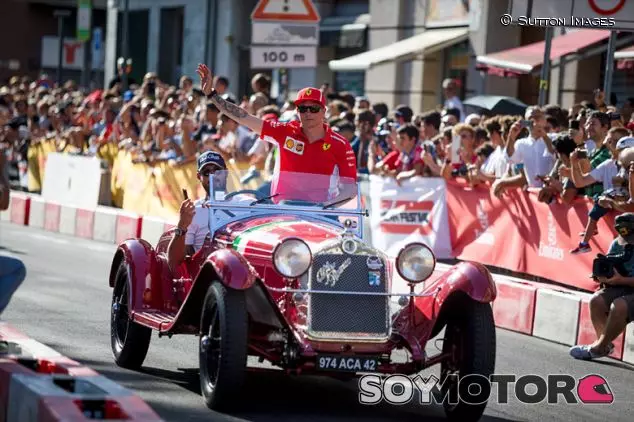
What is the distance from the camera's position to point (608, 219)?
13156mm

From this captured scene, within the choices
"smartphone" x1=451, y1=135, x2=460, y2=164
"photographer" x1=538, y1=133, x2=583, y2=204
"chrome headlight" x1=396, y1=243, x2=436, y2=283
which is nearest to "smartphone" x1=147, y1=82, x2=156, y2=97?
"smartphone" x1=451, y1=135, x2=460, y2=164

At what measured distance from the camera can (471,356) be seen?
27.7 feet

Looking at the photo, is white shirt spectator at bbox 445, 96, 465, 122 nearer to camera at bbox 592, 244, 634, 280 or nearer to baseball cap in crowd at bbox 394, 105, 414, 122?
baseball cap in crowd at bbox 394, 105, 414, 122

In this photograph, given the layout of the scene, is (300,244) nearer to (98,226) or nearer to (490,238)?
(490,238)

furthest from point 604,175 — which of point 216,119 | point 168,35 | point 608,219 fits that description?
point 168,35

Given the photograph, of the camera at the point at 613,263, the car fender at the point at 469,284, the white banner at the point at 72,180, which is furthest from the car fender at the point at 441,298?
the white banner at the point at 72,180

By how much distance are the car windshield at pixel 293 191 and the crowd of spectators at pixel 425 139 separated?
3.25 meters

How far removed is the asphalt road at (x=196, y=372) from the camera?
866 centimetres

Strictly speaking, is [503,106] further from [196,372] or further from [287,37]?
[196,372]

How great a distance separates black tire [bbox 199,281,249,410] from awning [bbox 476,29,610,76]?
507 inches

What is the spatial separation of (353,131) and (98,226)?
576 centimetres

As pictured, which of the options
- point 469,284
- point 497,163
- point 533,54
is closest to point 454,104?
point 533,54

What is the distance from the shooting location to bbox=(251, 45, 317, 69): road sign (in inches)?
721

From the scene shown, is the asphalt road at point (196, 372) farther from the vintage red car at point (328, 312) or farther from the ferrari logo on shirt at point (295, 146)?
the ferrari logo on shirt at point (295, 146)
